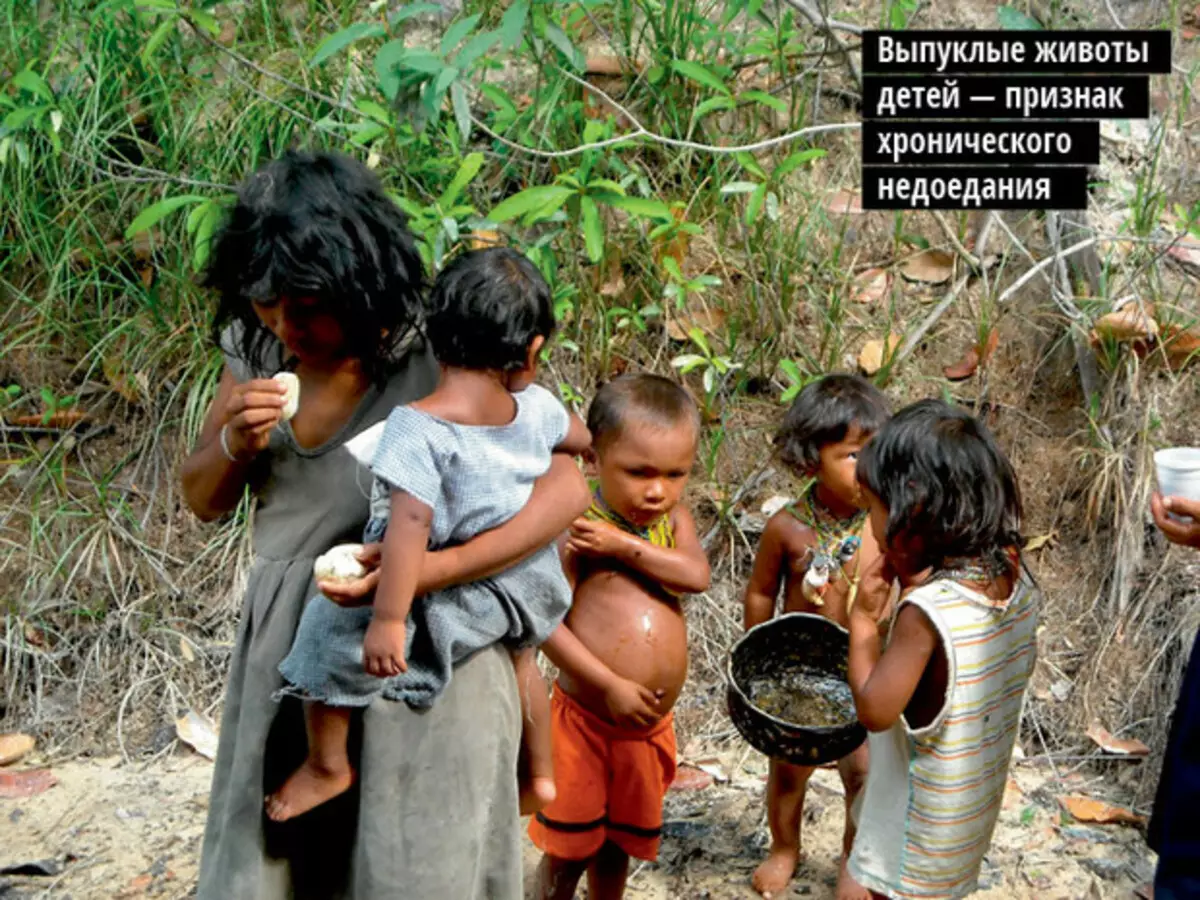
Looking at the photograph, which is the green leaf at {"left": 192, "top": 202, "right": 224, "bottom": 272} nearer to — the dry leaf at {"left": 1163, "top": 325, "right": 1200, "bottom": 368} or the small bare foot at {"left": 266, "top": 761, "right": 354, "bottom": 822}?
the small bare foot at {"left": 266, "top": 761, "right": 354, "bottom": 822}

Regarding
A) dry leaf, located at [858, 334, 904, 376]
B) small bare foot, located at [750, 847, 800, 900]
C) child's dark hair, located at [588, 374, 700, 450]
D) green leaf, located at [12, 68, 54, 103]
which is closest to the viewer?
child's dark hair, located at [588, 374, 700, 450]

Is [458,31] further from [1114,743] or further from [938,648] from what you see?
[1114,743]

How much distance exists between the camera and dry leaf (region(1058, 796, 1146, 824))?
3.49 metres

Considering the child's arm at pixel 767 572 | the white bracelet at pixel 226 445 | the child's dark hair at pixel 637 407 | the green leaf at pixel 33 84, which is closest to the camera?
the white bracelet at pixel 226 445

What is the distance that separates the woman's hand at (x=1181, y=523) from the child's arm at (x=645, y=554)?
957mm

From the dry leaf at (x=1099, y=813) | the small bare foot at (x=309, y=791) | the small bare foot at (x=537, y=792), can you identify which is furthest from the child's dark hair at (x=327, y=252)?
the dry leaf at (x=1099, y=813)

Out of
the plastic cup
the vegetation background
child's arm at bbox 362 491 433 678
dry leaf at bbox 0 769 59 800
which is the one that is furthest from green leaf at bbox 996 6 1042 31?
dry leaf at bbox 0 769 59 800

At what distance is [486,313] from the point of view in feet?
6.61

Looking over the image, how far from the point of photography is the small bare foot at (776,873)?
3236 mm

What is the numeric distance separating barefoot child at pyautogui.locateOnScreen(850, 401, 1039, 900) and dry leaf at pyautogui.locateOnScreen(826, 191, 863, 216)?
7.62 ft

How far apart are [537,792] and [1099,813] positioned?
1.89 meters

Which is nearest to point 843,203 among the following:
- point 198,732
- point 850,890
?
point 850,890

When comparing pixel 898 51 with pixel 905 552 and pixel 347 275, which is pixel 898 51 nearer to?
pixel 905 552

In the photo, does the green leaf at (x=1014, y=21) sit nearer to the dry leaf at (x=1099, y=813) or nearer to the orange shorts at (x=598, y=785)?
the dry leaf at (x=1099, y=813)
